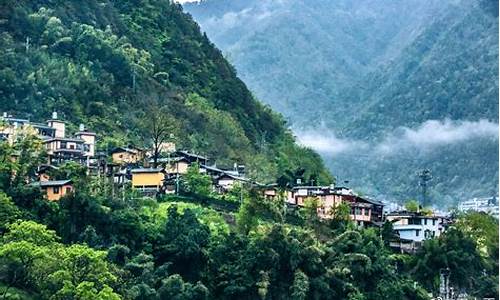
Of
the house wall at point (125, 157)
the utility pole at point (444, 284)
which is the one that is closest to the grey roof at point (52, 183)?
the house wall at point (125, 157)

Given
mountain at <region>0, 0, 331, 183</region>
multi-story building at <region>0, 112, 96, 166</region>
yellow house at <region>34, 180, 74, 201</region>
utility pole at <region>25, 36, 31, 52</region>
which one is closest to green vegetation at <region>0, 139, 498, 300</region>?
yellow house at <region>34, 180, 74, 201</region>

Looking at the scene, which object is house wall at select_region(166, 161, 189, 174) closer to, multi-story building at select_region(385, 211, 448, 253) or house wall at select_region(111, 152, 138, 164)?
house wall at select_region(111, 152, 138, 164)

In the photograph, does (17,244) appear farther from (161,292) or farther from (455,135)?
(455,135)

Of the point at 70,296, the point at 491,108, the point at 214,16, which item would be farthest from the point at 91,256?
the point at 214,16

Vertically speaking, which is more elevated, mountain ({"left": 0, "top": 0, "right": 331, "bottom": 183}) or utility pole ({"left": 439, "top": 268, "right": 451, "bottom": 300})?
mountain ({"left": 0, "top": 0, "right": 331, "bottom": 183})

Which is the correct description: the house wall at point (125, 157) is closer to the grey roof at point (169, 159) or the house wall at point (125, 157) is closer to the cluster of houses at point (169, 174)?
the cluster of houses at point (169, 174)

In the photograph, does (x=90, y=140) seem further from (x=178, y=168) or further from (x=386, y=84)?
(x=386, y=84)

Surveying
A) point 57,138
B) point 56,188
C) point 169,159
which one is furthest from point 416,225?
point 56,188
